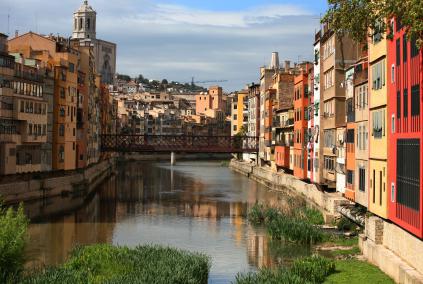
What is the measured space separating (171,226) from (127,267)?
838 inches

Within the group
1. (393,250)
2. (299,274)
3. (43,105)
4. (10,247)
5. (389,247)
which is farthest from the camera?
(43,105)

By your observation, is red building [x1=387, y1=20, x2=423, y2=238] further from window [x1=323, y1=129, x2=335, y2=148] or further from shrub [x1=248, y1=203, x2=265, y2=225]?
window [x1=323, y1=129, x2=335, y2=148]

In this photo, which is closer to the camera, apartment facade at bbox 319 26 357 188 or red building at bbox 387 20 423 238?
red building at bbox 387 20 423 238

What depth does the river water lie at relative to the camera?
120 ft

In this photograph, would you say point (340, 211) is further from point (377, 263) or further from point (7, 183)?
point (7, 183)

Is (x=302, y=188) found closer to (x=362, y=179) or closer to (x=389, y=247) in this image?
(x=362, y=179)

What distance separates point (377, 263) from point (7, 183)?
1318 inches

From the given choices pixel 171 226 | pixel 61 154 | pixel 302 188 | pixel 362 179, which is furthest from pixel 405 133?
pixel 61 154

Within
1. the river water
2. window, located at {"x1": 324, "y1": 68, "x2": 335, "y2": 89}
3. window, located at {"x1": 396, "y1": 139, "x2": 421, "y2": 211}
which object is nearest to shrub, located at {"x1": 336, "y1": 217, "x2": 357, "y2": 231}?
the river water

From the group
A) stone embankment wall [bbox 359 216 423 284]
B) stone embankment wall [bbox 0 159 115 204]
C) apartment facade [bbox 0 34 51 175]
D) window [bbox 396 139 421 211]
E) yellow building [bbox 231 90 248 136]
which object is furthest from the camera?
yellow building [bbox 231 90 248 136]

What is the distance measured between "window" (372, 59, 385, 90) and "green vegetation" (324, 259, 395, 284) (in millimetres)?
8001

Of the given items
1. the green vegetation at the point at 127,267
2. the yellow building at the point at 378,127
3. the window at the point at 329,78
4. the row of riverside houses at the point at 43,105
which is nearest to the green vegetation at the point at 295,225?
the yellow building at the point at 378,127

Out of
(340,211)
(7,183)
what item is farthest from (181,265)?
(7,183)

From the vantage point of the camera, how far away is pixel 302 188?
62.4 meters
